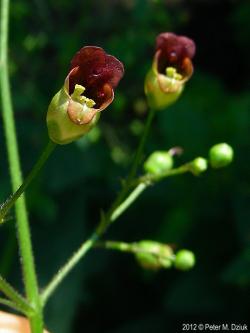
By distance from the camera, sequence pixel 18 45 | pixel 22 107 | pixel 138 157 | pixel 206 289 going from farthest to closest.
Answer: pixel 18 45
pixel 22 107
pixel 206 289
pixel 138 157

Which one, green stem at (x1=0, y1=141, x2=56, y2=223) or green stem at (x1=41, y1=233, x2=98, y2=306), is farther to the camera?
green stem at (x1=41, y1=233, x2=98, y2=306)

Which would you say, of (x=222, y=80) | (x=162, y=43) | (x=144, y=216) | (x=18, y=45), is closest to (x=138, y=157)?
(x=162, y=43)

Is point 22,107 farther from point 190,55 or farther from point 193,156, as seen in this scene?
point 190,55

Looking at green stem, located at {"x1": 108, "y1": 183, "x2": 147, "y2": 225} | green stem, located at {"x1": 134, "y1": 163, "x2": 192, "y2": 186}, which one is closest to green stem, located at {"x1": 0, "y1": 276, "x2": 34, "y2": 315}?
green stem, located at {"x1": 108, "y1": 183, "x2": 147, "y2": 225}

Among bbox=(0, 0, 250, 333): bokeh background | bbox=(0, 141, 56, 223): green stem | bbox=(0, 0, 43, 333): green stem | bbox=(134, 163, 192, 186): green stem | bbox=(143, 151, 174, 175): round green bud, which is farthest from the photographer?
bbox=(0, 0, 250, 333): bokeh background

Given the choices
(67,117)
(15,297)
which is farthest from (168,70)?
(15,297)

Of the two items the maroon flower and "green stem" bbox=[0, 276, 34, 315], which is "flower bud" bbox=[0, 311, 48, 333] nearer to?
"green stem" bbox=[0, 276, 34, 315]

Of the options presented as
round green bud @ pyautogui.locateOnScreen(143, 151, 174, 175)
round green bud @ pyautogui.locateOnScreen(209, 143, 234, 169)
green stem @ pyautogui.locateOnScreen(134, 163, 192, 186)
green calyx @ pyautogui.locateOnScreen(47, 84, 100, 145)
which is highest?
round green bud @ pyautogui.locateOnScreen(143, 151, 174, 175)

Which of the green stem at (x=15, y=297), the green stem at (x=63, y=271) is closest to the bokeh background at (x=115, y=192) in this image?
the green stem at (x=63, y=271)
